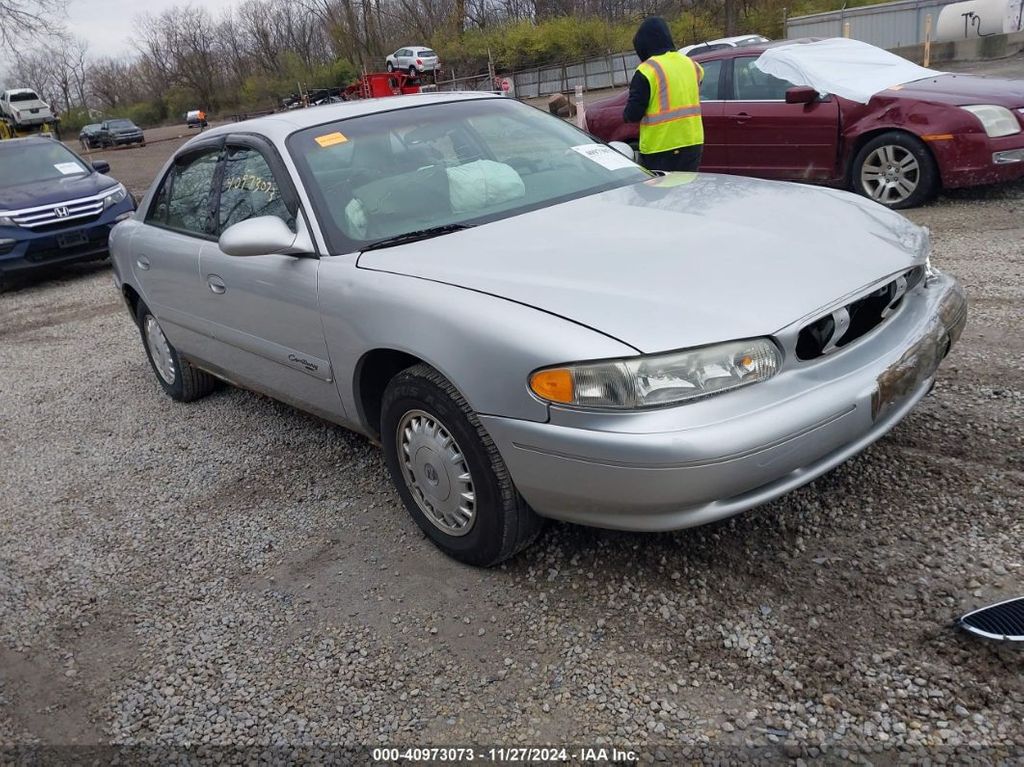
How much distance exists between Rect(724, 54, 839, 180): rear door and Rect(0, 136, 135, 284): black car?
646 cm

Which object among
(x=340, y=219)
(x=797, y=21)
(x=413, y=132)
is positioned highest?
(x=797, y=21)

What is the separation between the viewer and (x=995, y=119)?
22.0 feet

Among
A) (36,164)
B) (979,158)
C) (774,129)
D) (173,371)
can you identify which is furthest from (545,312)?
(36,164)

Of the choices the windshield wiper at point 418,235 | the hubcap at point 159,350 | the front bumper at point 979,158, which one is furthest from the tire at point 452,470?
the front bumper at point 979,158

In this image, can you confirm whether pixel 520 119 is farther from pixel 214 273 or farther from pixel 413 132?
pixel 214 273

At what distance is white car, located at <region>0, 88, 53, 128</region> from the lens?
36312 mm

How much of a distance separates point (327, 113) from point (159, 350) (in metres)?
2.16

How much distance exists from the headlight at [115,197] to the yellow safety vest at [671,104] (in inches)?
272

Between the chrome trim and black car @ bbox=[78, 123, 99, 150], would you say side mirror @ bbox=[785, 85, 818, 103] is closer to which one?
the chrome trim

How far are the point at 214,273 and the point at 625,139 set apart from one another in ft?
19.9

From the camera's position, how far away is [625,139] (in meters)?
9.00

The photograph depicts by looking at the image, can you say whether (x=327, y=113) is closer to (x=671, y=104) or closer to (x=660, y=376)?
(x=660, y=376)

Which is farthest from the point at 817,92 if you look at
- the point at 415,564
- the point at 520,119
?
the point at 415,564

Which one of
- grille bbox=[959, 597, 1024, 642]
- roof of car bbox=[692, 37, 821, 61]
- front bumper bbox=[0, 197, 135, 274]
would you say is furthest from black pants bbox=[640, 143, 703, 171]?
front bumper bbox=[0, 197, 135, 274]
